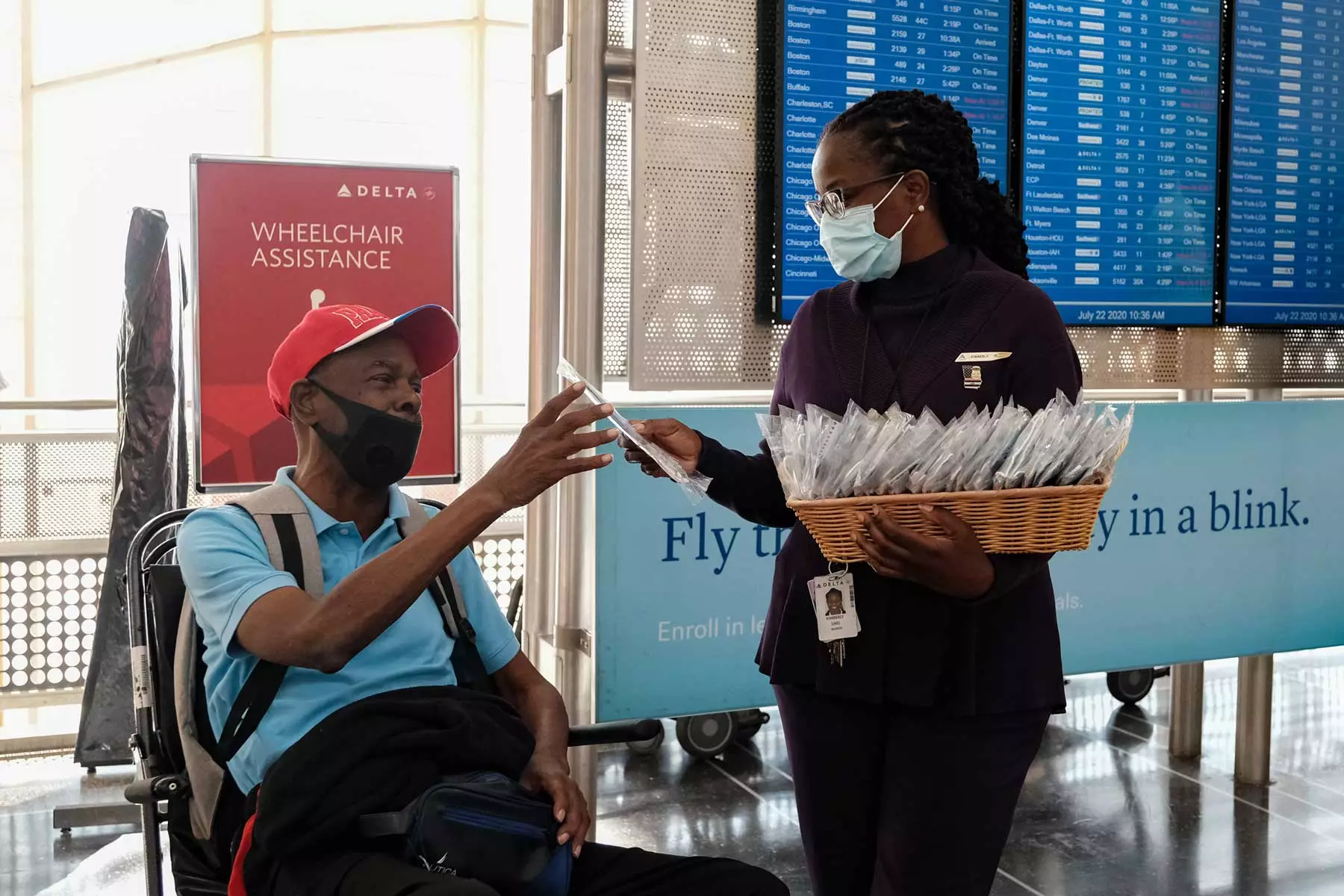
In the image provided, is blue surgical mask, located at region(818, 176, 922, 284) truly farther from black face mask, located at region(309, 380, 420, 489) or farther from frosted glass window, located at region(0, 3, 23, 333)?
frosted glass window, located at region(0, 3, 23, 333)

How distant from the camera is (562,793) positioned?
1.86 m

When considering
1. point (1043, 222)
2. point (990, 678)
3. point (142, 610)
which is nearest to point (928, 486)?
point (990, 678)

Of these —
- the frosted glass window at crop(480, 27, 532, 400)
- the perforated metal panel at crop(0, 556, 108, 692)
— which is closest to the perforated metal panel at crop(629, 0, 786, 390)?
the perforated metal panel at crop(0, 556, 108, 692)

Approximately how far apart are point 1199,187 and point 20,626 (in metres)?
4.56

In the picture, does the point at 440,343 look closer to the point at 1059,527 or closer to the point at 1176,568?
the point at 1059,527

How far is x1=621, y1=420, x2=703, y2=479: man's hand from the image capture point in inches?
A: 79.2

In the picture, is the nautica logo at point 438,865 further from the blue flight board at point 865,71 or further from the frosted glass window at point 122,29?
the frosted glass window at point 122,29

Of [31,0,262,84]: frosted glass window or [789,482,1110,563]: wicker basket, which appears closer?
[789,482,1110,563]: wicker basket

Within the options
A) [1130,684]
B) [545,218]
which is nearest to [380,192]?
[545,218]

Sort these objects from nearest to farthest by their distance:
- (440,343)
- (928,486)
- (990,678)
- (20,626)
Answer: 1. (928,486)
2. (990,678)
3. (440,343)
4. (20,626)

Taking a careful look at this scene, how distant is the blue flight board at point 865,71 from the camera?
136 inches

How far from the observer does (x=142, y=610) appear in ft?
6.93

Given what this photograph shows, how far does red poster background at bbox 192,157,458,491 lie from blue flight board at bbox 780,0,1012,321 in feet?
3.76

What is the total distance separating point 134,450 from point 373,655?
8.23 ft
